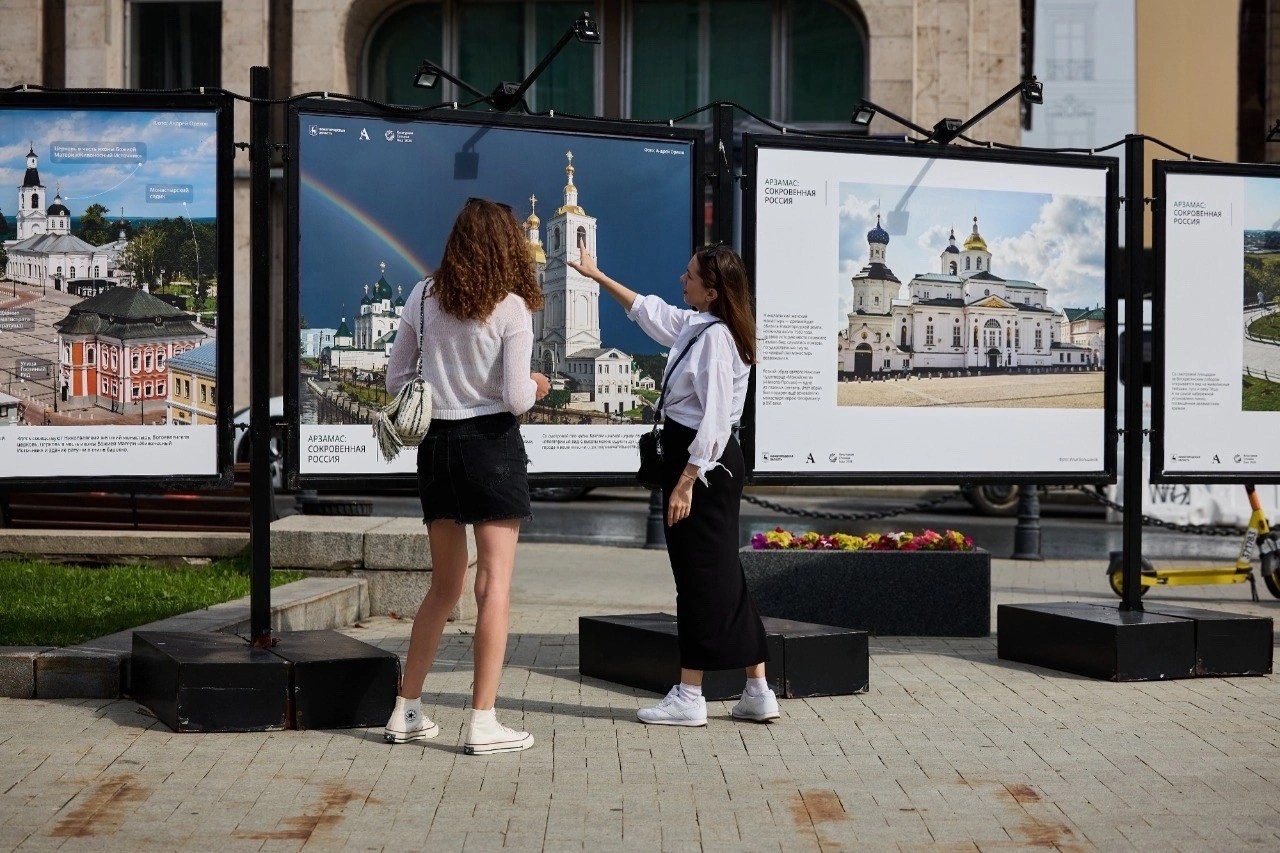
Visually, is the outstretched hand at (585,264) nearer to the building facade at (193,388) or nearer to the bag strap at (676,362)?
the bag strap at (676,362)

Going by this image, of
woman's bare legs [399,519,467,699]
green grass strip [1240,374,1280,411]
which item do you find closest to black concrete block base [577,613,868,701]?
woman's bare legs [399,519,467,699]

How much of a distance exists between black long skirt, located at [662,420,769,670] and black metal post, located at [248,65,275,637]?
1.78 meters

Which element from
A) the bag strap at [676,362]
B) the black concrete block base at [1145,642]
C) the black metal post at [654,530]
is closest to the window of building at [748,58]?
the black metal post at [654,530]

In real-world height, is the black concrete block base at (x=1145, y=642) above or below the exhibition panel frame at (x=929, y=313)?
below

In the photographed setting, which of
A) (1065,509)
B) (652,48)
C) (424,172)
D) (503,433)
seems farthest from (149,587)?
(652,48)

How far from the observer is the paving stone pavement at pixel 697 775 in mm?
5141

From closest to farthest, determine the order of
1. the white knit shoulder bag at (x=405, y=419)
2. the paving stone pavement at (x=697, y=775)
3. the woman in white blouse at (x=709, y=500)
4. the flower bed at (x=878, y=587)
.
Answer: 1. the paving stone pavement at (x=697, y=775)
2. the white knit shoulder bag at (x=405, y=419)
3. the woman in white blouse at (x=709, y=500)
4. the flower bed at (x=878, y=587)

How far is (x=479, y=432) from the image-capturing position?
627 centimetres

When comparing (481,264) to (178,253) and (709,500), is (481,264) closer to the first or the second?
(709,500)

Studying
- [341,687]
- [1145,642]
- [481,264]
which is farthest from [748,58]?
[341,687]

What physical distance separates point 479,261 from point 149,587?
4652mm

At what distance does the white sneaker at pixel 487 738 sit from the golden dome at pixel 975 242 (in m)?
3.67

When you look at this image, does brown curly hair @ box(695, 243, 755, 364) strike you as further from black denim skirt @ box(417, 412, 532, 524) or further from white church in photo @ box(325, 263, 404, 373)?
white church in photo @ box(325, 263, 404, 373)

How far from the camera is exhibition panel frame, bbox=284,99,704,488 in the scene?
7.25 meters
